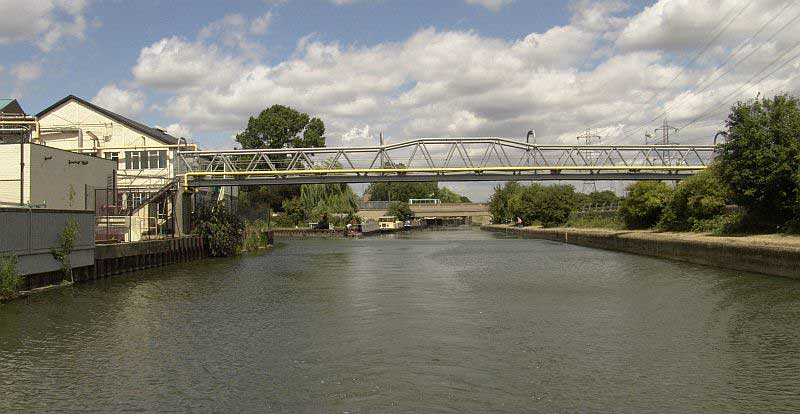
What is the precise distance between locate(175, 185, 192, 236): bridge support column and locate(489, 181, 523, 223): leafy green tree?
317ft

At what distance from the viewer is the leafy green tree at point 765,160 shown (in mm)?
33469

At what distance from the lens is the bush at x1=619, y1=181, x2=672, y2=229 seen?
2084 inches

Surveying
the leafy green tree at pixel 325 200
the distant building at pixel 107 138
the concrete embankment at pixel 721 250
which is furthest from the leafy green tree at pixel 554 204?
the distant building at pixel 107 138

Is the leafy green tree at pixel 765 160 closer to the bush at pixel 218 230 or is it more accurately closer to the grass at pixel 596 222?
the grass at pixel 596 222

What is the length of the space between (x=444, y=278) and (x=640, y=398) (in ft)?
65.8

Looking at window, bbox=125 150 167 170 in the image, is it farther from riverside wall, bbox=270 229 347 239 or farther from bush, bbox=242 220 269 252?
riverside wall, bbox=270 229 347 239

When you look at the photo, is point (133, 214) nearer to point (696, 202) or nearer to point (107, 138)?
point (107, 138)

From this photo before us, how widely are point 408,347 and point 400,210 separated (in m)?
137

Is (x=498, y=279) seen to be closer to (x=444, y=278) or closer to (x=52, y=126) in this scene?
(x=444, y=278)

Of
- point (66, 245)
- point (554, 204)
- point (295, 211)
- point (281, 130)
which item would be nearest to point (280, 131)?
point (281, 130)

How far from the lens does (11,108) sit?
53.1 metres

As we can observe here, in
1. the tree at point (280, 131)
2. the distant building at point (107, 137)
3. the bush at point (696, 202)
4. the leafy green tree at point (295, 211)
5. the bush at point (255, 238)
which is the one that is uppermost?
the tree at point (280, 131)

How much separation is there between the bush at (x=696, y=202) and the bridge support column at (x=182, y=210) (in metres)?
34.5

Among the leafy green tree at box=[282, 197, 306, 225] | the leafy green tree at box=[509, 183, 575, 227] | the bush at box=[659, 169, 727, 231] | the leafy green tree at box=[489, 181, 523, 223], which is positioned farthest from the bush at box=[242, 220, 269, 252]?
the leafy green tree at box=[489, 181, 523, 223]
